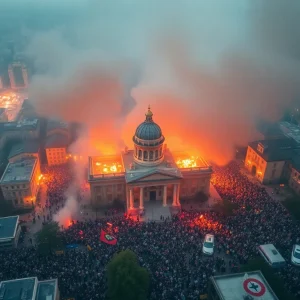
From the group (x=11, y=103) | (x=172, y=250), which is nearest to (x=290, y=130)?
(x=172, y=250)

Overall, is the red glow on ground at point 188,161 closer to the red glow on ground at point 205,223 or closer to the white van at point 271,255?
the red glow on ground at point 205,223

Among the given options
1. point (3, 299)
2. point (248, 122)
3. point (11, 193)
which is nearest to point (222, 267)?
point (3, 299)

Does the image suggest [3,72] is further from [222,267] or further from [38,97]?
[222,267]

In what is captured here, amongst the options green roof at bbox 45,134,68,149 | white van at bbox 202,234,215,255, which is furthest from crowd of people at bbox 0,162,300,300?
green roof at bbox 45,134,68,149

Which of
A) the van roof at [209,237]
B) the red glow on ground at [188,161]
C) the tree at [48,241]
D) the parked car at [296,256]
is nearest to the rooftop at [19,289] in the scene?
the tree at [48,241]

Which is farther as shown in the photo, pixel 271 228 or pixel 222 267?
pixel 271 228

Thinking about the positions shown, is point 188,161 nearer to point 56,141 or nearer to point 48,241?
point 56,141
